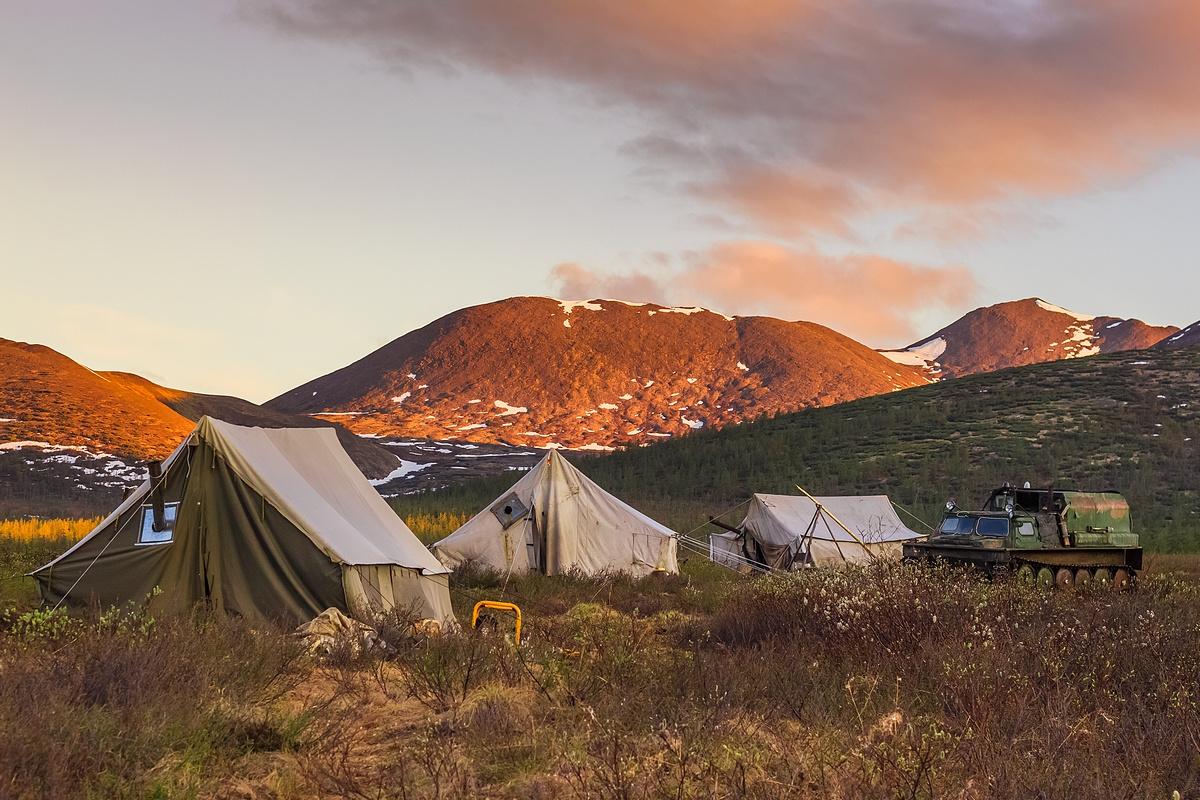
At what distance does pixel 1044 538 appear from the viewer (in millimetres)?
23297

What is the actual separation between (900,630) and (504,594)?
9868mm

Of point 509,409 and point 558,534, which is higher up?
point 509,409

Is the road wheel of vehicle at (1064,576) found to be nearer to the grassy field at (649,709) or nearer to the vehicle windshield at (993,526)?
the vehicle windshield at (993,526)

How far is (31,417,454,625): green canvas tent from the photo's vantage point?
535 inches

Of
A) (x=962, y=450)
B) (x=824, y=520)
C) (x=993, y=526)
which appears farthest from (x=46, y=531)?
(x=962, y=450)

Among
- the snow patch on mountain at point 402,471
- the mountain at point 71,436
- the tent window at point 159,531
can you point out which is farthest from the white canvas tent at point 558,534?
the snow patch on mountain at point 402,471

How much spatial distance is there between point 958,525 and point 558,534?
896 cm

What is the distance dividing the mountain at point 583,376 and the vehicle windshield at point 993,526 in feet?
356

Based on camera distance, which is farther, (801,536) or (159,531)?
(801,536)

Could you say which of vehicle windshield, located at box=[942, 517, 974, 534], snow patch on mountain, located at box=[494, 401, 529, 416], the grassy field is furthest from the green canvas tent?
snow patch on mountain, located at box=[494, 401, 529, 416]

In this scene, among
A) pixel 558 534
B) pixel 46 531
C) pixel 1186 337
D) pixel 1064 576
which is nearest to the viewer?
pixel 1064 576

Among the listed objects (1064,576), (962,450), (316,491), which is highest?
(962,450)

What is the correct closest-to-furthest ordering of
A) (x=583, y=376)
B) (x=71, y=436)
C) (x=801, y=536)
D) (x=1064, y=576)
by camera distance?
(x=1064, y=576) < (x=801, y=536) < (x=71, y=436) < (x=583, y=376)

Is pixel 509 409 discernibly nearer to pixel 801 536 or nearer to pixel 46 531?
pixel 46 531
